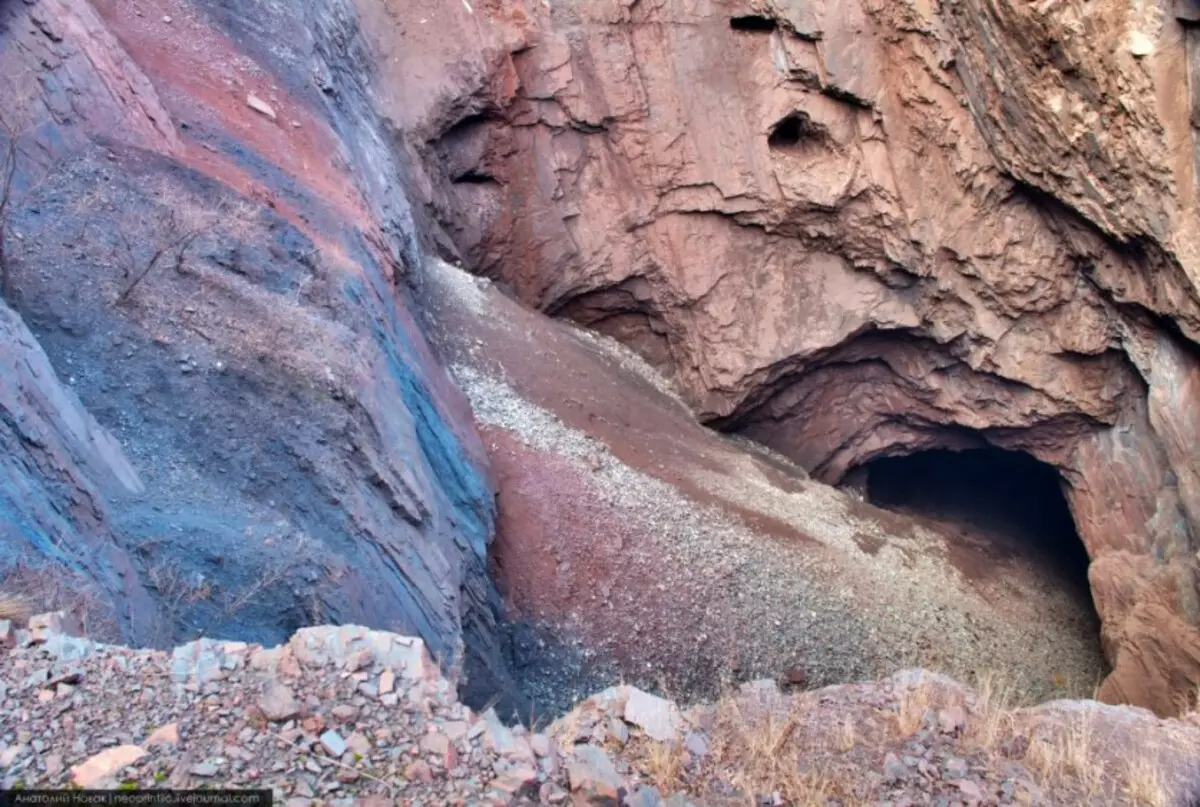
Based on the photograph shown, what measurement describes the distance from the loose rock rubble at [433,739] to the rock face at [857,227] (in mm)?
A: 6618

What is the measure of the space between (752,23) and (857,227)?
3.25 metres

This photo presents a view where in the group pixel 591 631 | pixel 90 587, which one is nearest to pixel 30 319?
pixel 90 587

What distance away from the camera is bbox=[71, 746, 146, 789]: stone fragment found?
296 centimetres

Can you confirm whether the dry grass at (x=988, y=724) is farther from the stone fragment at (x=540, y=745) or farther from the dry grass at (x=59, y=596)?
the dry grass at (x=59, y=596)

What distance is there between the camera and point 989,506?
1616 centimetres

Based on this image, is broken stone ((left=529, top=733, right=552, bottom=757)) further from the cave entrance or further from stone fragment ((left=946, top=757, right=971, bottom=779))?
the cave entrance

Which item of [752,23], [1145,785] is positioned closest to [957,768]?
[1145,785]

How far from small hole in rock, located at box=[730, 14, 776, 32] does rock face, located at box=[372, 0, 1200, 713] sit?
0.02m

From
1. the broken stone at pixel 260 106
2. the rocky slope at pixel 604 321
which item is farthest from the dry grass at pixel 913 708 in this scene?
the broken stone at pixel 260 106

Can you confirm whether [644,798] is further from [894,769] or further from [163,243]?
[163,243]

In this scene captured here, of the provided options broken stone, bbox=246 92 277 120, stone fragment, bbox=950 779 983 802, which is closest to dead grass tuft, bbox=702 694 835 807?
stone fragment, bbox=950 779 983 802

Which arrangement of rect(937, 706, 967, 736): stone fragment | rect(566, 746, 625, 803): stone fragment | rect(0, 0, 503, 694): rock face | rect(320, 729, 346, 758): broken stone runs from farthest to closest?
rect(0, 0, 503, 694): rock face < rect(937, 706, 967, 736): stone fragment < rect(566, 746, 625, 803): stone fragment < rect(320, 729, 346, 758): broken stone

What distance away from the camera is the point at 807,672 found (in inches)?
368

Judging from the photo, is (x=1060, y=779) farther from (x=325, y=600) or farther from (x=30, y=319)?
(x=30, y=319)
